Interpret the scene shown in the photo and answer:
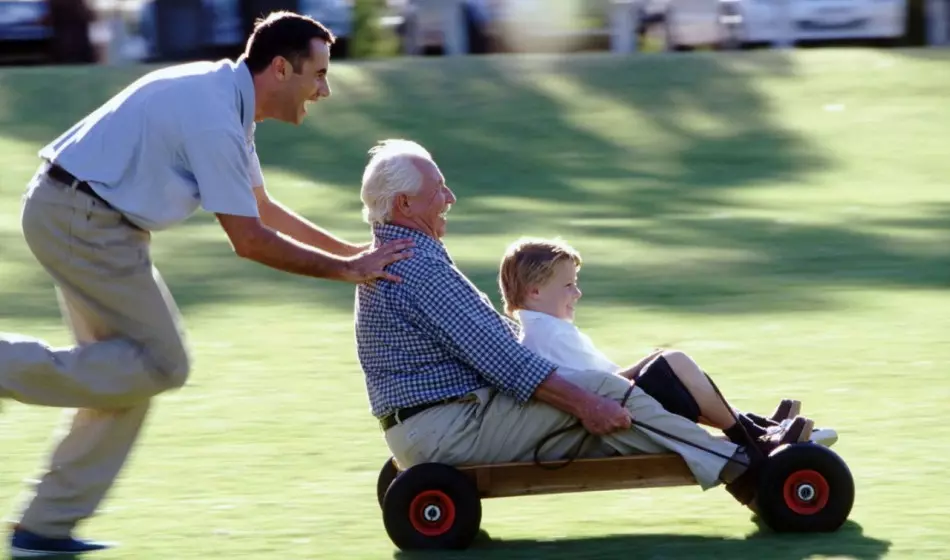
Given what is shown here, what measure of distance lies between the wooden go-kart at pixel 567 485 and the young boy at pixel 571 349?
163 mm

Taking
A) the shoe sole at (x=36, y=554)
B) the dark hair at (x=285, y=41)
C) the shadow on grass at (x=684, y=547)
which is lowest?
the shadow on grass at (x=684, y=547)

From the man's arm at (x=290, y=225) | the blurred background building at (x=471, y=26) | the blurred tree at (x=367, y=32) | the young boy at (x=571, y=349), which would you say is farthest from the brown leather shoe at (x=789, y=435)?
the blurred tree at (x=367, y=32)

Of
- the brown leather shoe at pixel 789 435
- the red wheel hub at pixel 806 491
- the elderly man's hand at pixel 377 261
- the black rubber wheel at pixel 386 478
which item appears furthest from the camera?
the black rubber wheel at pixel 386 478

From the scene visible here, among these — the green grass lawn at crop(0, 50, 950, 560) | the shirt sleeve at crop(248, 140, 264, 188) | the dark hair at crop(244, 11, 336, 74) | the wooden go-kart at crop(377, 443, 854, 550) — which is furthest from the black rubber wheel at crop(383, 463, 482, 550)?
the dark hair at crop(244, 11, 336, 74)

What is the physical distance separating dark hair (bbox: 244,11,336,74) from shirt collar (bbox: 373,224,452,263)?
1.83ft

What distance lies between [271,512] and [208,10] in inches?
699

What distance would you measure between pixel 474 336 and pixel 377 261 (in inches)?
14.4

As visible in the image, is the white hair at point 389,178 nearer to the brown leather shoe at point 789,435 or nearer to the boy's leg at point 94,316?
the boy's leg at point 94,316

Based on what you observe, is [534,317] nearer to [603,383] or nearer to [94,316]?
[603,383]

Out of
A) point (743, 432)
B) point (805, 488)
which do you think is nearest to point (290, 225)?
point (743, 432)

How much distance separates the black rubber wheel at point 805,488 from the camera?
577 centimetres

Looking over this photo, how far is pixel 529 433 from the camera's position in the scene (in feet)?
19.0

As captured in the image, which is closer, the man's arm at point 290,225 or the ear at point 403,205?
the ear at point 403,205

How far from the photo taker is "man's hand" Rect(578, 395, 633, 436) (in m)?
5.69
